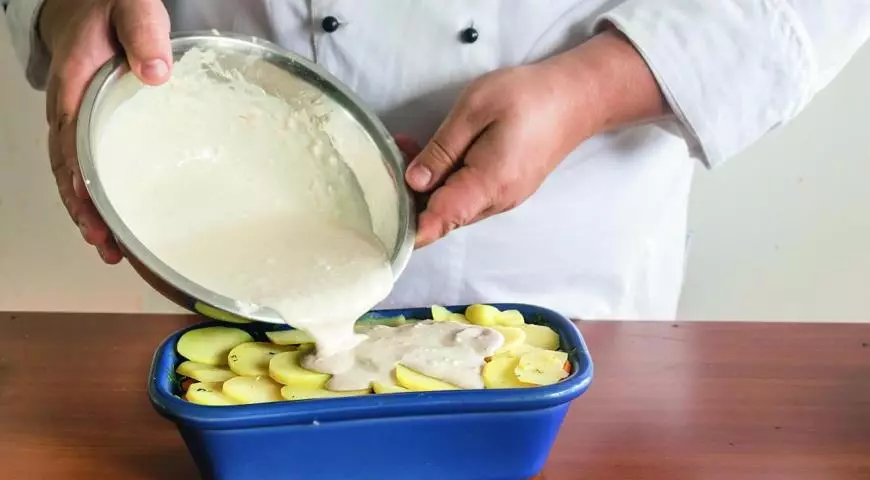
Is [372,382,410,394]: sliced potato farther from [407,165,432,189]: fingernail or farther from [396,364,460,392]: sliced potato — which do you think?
[407,165,432,189]: fingernail

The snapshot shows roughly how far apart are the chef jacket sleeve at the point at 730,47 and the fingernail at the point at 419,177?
0.15 m

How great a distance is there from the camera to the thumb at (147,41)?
48 cm

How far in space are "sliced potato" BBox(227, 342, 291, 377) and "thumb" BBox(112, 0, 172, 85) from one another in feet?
0.47

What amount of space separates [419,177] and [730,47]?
0.70ft

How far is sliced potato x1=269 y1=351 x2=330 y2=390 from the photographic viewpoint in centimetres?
47

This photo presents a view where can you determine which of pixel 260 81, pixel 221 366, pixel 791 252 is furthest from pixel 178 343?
pixel 791 252

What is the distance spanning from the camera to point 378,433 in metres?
0.45

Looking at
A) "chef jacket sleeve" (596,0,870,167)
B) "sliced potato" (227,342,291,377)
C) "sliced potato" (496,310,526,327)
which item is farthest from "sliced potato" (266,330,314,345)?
"chef jacket sleeve" (596,0,870,167)

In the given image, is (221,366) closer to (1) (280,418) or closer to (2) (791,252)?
(1) (280,418)

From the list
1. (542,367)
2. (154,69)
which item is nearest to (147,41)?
(154,69)

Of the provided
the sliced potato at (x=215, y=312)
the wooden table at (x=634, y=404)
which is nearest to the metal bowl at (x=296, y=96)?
the sliced potato at (x=215, y=312)

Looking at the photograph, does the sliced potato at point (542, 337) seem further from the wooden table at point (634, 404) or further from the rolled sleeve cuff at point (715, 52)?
the rolled sleeve cuff at point (715, 52)

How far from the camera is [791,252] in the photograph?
1038 mm

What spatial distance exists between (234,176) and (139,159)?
0.05 meters
